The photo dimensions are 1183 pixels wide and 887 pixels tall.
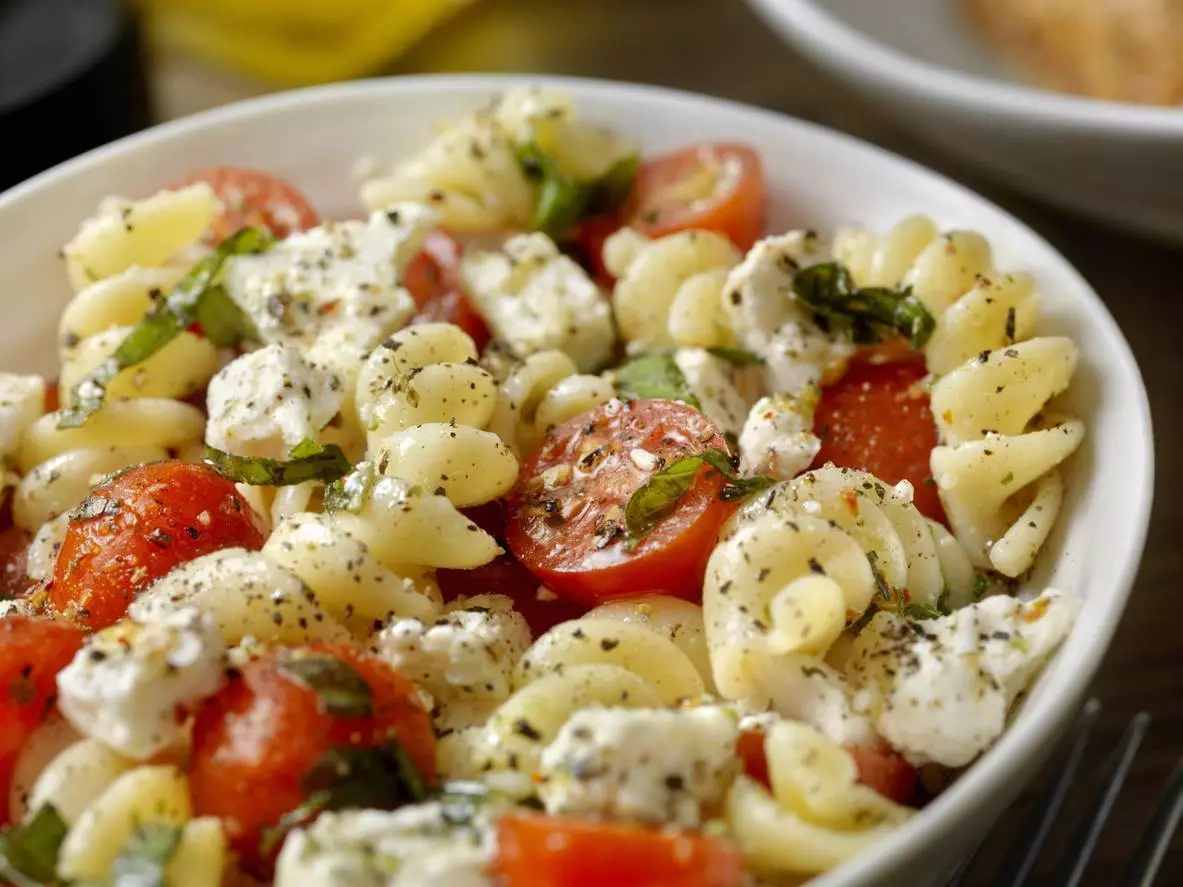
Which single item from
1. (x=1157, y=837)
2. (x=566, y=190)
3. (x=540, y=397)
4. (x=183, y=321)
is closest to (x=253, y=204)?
(x=183, y=321)

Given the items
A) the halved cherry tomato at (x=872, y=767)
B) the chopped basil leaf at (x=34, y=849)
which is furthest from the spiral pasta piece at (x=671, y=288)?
the chopped basil leaf at (x=34, y=849)

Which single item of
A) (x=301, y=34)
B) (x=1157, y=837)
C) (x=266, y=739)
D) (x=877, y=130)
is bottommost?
(x=1157, y=837)

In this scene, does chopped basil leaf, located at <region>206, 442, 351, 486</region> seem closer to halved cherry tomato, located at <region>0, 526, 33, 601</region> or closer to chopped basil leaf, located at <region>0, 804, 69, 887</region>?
halved cherry tomato, located at <region>0, 526, 33, 601</region>

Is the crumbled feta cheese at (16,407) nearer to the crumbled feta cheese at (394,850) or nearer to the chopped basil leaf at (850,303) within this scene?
the crumbled feta cheese at (394,850)

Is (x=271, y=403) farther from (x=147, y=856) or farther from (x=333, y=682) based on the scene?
(x=147, y=856)

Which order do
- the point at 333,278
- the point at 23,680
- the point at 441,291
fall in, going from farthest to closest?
the point at 441,291
the point at 333,278
the point at 23,680

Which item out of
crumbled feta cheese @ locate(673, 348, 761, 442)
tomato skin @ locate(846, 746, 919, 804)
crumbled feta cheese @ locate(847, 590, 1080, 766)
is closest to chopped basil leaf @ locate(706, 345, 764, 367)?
crumbled feta cheese @ locate(673, 348, 761, 442)
